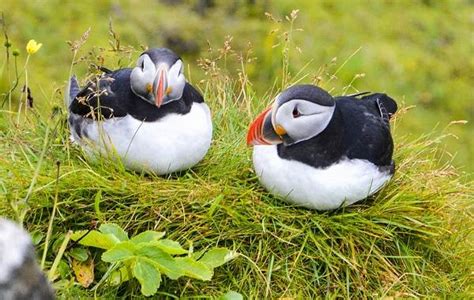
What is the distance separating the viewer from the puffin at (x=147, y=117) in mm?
2400

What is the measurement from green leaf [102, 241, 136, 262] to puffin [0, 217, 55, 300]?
1034mm

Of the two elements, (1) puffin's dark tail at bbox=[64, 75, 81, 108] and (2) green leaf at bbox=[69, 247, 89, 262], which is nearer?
(2) green leaf at bbox=[69, 247, 89, 262]

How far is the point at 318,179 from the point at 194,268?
1.51 ft

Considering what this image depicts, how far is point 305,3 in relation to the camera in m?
5.39

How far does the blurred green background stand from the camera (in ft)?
15.6

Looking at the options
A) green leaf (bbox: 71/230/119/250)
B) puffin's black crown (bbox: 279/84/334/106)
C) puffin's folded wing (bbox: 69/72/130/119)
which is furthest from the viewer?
puffin's folded wing (bbox: 69/72/130/119)

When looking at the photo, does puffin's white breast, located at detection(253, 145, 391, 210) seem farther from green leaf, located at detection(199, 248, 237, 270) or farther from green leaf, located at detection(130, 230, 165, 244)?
green leaf, located at detection(130, 230, 165, 244)

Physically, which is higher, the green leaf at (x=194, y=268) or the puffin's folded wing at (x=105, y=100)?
the puffin's folded wing at (x=105, y=100)

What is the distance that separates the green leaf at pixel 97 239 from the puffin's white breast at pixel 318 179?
0.52 metres

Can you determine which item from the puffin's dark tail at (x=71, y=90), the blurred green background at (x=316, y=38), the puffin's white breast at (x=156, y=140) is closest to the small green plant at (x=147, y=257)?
the puffin's white breast at (x=156, y=140)

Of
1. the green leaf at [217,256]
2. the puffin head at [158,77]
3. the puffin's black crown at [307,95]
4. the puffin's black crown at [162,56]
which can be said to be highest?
the puffin's black crown at [162,56]

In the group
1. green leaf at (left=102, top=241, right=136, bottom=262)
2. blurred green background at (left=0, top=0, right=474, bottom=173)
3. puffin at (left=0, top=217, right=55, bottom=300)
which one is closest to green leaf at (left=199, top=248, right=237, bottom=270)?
green leaf at (left=102, top=241, right=136, bottom=262)

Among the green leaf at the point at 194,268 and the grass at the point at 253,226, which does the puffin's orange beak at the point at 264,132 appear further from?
the green leaf at the point at 194,268

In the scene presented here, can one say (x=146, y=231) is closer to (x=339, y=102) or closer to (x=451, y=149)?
(x=339, y=102)
